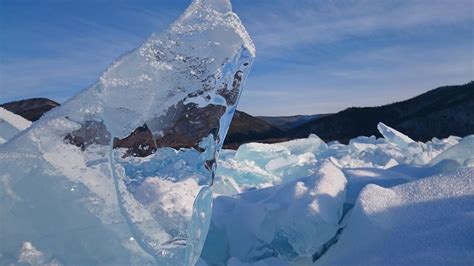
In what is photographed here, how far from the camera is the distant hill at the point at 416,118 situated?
1402 centimetres

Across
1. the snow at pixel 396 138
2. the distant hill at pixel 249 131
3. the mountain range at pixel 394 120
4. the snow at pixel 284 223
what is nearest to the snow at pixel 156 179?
the snow at pixel 284 223

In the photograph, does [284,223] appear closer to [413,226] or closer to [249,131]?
[413,226]

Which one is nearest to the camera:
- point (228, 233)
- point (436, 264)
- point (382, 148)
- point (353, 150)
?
point (436, 264)

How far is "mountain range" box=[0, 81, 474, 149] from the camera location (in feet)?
46.5

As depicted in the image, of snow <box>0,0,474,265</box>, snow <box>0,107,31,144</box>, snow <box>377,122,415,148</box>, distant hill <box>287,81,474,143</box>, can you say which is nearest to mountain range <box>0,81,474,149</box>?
distant hill <box>287,81,474,143</box>

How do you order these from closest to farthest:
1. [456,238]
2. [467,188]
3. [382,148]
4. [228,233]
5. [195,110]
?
[456,238]
[195,110]
[467,188]
[228,233]
[382,148]

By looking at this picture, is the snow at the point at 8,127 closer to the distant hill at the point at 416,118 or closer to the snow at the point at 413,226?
→ the snow at the point at 413,226

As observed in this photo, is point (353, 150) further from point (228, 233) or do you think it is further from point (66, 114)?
point (66, 114)

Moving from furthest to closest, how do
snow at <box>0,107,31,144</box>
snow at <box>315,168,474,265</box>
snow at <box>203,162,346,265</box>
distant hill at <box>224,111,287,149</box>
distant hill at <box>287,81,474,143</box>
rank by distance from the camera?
distant hill at <box>224,111,287,149</box> → distant hill at <box>287,81,474,143</box> → snow at <box>0,107,31,144</box> → snow at <box>203,162,346,265</box> → snow at <box>315,168,474,265</box>

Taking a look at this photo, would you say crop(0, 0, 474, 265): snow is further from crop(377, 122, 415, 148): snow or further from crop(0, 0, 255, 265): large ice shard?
crop(377, 122, 415, 148): snow

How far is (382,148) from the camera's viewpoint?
23.6 ft

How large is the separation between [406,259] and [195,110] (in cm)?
88

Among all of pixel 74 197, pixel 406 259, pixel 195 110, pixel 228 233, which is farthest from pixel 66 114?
pixel 406 259

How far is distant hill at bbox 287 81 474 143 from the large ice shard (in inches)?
497
